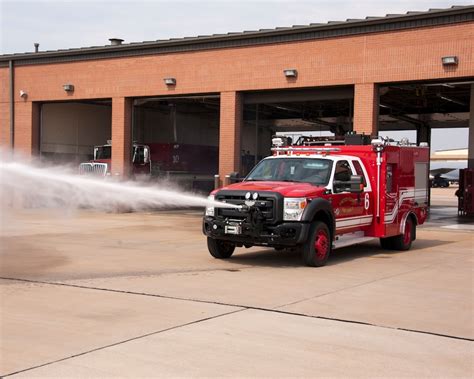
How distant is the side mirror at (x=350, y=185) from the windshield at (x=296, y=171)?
26 centimetres

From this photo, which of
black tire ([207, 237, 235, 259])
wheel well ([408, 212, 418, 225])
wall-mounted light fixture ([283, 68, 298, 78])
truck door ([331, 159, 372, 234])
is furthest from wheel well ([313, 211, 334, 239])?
wall-mounted light fixture ([283, 68, 298, 78])

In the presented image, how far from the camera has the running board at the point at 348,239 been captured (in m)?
12.6

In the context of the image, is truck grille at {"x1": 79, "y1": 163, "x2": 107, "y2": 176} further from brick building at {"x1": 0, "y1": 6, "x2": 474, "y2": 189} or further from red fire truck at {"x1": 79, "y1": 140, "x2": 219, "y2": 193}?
brick building at {"x1": 0, "y1": 6, "x2": 474, "y2": 189}

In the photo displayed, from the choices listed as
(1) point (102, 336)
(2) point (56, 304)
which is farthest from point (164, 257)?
(1) point (102, 336)

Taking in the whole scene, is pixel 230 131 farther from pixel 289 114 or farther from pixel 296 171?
pixel 296 171

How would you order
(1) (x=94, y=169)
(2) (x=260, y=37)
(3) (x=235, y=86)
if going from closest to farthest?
(2) (x=260, y=37) < (3) (x=235, y=86) < (1) (x=94, y=169)

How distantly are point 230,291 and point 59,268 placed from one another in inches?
142

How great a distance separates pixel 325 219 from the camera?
40.3 feet

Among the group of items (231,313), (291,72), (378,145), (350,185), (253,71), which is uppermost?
(253,71)

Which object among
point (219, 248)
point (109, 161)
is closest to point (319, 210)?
point (219, 248)

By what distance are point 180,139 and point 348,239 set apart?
2051 cm

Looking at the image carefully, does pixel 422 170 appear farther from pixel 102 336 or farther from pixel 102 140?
pixel 102 140

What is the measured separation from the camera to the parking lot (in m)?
5.80

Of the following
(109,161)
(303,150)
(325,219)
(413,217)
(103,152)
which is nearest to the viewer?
(325,219)
